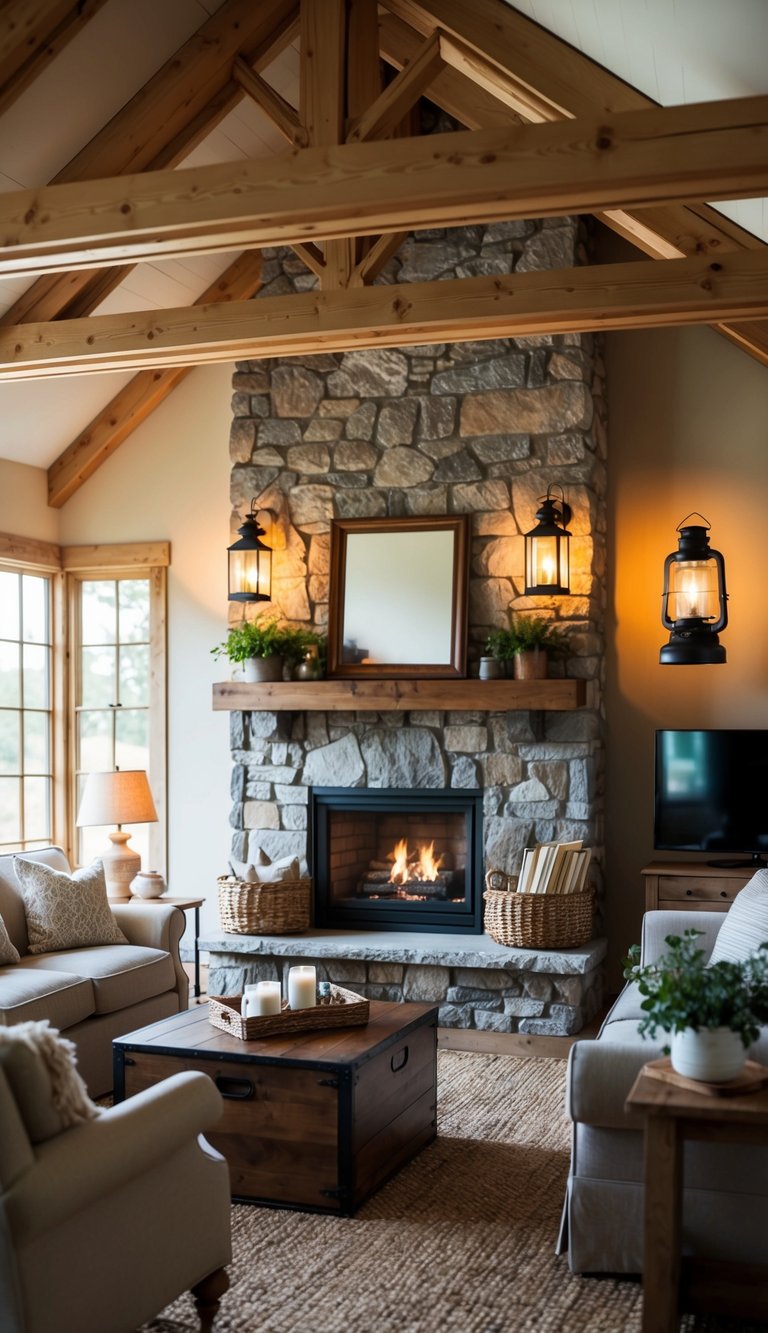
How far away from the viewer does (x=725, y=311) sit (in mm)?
4562

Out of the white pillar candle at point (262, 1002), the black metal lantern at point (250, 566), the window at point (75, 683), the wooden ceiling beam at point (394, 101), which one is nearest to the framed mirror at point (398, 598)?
the black metal lantern at point (250, 566)

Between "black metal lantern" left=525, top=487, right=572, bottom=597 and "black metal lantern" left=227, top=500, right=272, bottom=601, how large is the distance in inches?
52.5

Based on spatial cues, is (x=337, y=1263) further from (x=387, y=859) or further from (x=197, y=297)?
(x=197, y=297)

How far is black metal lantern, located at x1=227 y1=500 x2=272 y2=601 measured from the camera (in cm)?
628

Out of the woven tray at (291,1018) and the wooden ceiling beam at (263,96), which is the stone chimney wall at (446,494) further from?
the woven tray at (291,1018)

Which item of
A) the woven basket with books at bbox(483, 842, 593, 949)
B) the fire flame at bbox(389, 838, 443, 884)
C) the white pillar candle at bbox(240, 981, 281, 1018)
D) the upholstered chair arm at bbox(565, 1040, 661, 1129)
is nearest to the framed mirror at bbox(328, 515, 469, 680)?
the fire flame at bbox(389, 838, 443, 884)

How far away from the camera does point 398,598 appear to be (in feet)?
20.4

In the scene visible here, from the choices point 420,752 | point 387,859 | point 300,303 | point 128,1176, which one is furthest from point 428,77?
point 128,1176

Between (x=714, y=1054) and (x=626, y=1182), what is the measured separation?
0.56 meters

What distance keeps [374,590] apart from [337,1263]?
140 inches

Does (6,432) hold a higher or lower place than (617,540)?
higher

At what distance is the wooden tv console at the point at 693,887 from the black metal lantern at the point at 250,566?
2.31 meters

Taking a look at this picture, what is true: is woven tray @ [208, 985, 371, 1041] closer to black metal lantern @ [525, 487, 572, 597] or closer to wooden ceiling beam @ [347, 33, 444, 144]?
black metal lantern @ [525, 487, 572, 597]

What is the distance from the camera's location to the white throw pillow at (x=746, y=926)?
3553 mm
